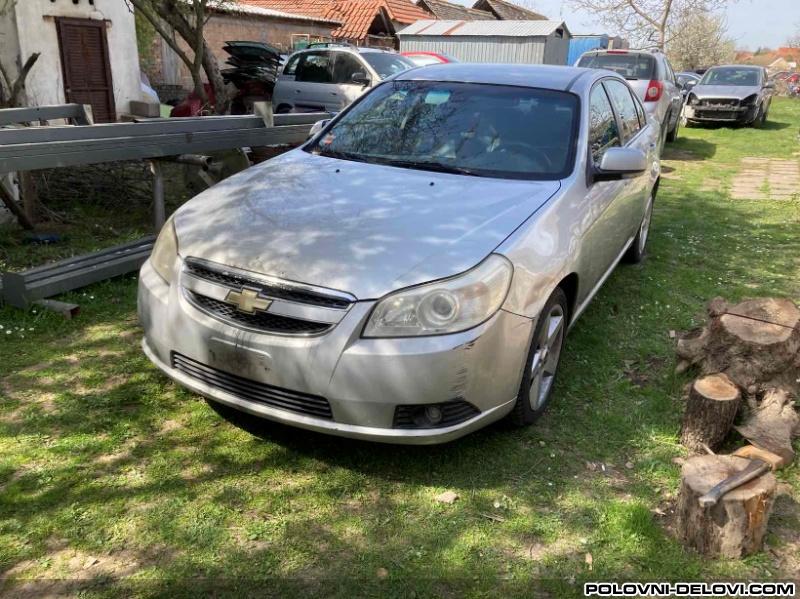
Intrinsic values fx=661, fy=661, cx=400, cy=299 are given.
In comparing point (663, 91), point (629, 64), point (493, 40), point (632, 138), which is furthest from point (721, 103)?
point (632, 138)

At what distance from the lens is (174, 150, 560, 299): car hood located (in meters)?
2.71

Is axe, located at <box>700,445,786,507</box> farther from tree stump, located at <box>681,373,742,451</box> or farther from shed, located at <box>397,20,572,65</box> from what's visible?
shed, located at <box>397,20,572,65</box>

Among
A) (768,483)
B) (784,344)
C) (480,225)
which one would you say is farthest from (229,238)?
(784,344)

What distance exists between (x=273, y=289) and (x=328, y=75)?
9652 mm

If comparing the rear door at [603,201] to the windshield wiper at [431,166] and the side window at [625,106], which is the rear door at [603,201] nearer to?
the side window at [625,106]

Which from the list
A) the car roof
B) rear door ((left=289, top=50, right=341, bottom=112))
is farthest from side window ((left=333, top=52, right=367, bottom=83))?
the car roof

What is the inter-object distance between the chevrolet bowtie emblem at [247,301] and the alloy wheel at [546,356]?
1.25 metres

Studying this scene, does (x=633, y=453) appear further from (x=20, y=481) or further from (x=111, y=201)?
(x=111, y=201)

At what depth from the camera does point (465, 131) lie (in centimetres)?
391

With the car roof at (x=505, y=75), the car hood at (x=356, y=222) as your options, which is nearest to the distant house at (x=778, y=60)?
the car roof at (x=505, y=75)

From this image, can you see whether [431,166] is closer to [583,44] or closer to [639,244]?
[639,244]

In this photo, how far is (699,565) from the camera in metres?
2.53

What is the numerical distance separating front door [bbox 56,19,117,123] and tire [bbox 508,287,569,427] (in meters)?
11.8

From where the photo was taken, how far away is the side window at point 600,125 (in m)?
4.01
